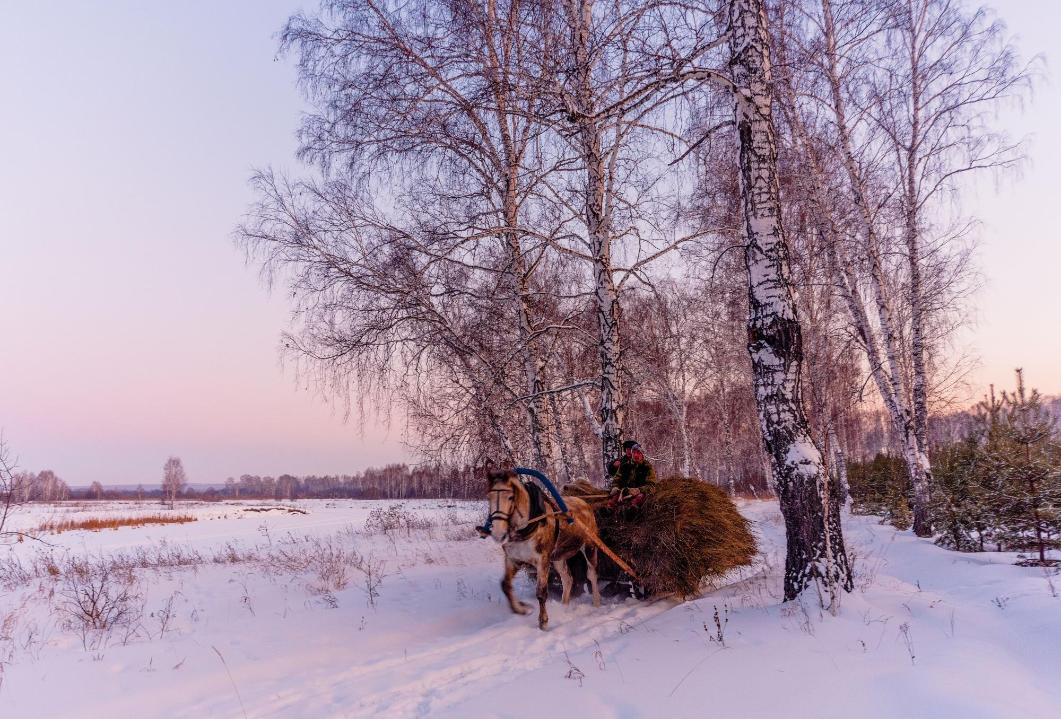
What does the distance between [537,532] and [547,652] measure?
123 cm

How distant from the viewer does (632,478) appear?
6543 millimetres

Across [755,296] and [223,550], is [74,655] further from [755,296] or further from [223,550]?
[223,550]

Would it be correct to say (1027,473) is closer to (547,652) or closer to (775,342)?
(775,342)

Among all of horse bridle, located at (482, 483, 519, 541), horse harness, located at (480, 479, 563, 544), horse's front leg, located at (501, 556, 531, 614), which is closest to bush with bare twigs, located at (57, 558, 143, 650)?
horse's front leg, located at (501, 556, 531, 614)

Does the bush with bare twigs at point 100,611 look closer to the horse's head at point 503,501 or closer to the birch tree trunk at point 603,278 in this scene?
the horse's head at point 503,501

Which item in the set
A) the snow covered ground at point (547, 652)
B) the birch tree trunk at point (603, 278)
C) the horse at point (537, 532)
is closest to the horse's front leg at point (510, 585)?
the horse at point (537, 532)

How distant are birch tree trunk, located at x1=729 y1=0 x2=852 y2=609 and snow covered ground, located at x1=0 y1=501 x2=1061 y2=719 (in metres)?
0.45

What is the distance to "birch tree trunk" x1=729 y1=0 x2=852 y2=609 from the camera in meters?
4.95

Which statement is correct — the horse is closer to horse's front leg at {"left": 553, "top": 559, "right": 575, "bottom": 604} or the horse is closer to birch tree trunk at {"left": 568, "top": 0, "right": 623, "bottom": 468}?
horse's front leg at {"left": 553, "top": 559, "right": 575, "bottom": 604}

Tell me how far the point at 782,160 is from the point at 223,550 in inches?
695

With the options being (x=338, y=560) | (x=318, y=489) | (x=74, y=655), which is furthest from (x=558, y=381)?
(x=318, y=489)

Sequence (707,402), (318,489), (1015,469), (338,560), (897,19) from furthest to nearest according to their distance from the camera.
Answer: (318,489), (707,402), (897,19), (338,560), (1015,469)

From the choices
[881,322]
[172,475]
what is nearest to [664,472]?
[881,322]

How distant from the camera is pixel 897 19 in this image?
11.5m
